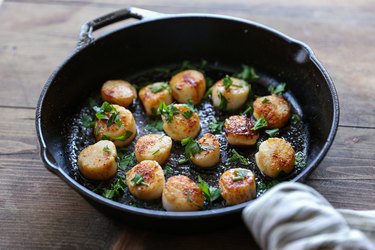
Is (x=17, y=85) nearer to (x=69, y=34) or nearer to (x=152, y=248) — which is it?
(x=69, y=34)

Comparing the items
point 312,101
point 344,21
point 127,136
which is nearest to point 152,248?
point 127,136

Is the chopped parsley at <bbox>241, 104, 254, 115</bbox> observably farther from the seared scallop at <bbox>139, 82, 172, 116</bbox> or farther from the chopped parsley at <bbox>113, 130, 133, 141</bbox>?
the chopped parsley at <bbox>113, 130, 133, 141</bbox>

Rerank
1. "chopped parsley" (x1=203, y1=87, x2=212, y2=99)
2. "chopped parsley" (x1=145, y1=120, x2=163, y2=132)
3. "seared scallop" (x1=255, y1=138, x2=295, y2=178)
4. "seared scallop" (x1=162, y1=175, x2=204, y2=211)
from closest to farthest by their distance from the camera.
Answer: "seared scallop" (x1=162, y1=175, x2=204, y2=211) → "seared scallop" (x1=255, y1=138, x2=295, y2=178) → "chopped parsley" (x1=145, y1=120, x2=163, y2=132) → "chopped parsley" (x1=203, y1=87, x2=212, y2=99)

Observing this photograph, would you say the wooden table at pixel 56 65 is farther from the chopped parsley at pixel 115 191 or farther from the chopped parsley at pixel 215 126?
the chopped parsley at pixel 215 126

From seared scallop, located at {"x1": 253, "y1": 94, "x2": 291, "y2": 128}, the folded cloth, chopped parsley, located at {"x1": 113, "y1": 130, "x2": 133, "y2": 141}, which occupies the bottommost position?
chopped parsley, located at {"x1": 113, "y1": 130, "x2": 133, "y2": 141}

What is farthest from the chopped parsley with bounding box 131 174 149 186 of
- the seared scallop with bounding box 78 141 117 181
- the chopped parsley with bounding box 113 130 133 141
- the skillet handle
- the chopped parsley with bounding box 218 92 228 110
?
the skillet handle

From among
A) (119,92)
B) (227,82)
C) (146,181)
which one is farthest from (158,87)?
(146,181)

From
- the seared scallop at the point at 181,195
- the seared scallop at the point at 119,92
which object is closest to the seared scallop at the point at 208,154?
the seared scallop at the point at 181,195
